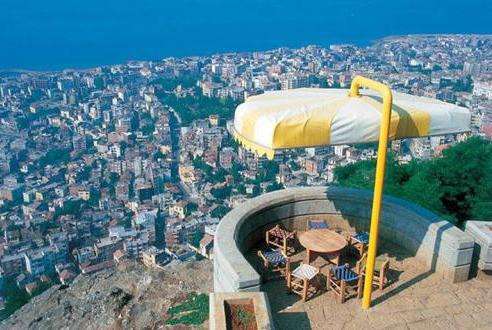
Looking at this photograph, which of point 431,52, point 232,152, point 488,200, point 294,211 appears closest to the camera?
point 294,211

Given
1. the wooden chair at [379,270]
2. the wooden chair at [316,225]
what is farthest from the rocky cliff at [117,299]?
the wooden chair at [379,270]

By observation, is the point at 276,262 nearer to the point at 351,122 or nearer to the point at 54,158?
the point at 351,122

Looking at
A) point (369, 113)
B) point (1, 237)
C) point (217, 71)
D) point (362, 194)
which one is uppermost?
point (369, 113)

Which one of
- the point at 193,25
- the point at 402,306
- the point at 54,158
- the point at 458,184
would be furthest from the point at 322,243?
the point at 193,25

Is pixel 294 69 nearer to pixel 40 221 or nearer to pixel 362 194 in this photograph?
pixel 40 221

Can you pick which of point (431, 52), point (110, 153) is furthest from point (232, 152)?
point (431, 52)
